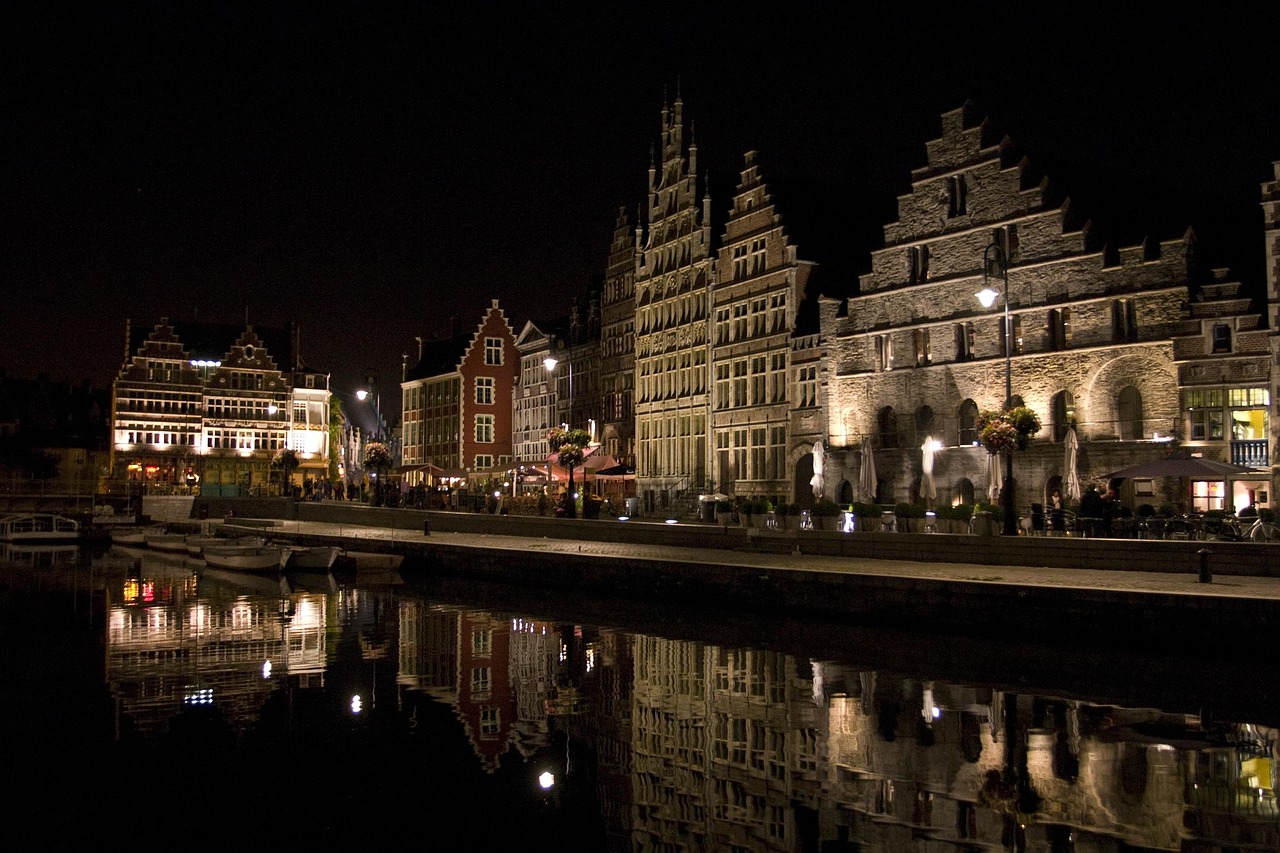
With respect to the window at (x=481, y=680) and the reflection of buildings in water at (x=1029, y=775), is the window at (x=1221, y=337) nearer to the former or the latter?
the reflection of buildings in water at (x=1029, y=775)

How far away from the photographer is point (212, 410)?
8500cm

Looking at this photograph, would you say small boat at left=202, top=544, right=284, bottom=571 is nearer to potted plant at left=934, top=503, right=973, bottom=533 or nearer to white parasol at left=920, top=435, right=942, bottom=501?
white parasol at left=920, top=435, right=942, bottom=501

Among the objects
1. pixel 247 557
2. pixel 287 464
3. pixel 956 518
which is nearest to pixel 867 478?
pixel 956 518

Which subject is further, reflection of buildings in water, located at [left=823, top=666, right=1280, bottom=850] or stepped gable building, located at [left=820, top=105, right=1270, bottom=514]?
stepped gable building, located at [left=820, top=105, right=1270, bottom=514]

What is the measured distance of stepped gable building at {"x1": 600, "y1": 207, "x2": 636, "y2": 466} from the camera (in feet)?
186

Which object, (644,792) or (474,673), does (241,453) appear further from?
(644,792)

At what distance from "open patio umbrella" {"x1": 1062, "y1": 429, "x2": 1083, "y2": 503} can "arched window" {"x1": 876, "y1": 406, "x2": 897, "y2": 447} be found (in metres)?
9.44

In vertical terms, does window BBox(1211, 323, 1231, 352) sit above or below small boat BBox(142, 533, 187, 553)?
above

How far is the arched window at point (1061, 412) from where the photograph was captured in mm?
33906

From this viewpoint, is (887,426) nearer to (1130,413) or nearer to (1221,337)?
(1130,413)

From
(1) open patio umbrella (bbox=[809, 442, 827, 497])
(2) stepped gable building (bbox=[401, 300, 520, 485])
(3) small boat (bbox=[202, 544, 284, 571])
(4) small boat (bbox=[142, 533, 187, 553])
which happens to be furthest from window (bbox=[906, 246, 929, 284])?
(2) stepped gable building (bbox=[401, 300, 520, 485])

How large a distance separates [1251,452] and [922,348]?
38.5ft

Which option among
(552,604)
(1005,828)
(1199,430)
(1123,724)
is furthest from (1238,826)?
(1199,430)

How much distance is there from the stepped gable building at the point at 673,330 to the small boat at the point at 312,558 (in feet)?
48.4
